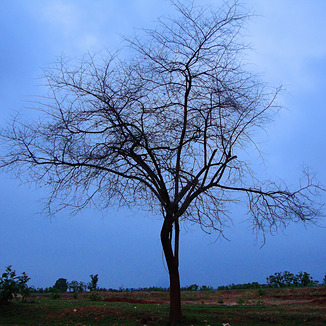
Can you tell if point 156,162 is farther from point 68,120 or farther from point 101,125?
point 68,120

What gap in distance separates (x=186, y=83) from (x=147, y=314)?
6200 millimetres

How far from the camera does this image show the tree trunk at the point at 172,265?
9055 mm

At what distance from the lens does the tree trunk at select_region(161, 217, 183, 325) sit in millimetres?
9055

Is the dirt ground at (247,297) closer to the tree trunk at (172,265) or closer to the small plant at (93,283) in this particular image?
the small plant at (93,283)

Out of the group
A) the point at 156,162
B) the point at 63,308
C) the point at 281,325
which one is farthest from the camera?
the point at 63,308

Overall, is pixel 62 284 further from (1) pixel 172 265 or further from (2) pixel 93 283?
(1) pixel 172 265

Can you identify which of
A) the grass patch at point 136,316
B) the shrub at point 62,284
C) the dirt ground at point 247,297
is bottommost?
the grass patch at point 136,316

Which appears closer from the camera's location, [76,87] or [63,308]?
[76,87]

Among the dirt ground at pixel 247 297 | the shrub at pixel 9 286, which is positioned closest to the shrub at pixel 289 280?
the dirt ground at pixel 247 297

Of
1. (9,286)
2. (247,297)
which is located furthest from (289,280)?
(9,286)

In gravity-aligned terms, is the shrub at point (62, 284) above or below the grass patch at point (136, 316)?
above

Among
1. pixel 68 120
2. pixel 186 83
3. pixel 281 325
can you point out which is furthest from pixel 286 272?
pixel 68 120

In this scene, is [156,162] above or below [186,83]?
below

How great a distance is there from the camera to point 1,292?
11.4 metres
